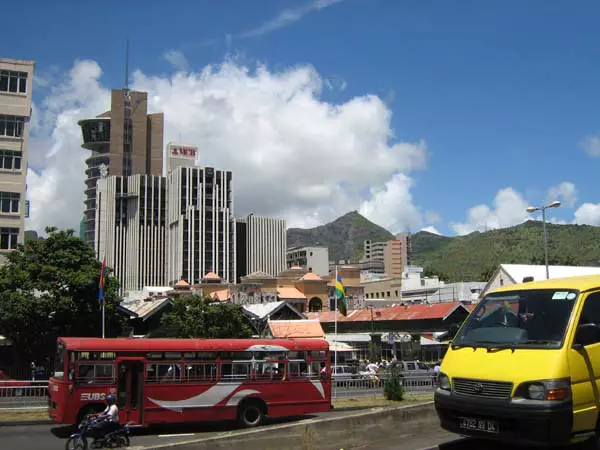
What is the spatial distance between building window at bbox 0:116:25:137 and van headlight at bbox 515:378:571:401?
157 ft

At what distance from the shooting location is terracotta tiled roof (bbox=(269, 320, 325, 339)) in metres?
43.2

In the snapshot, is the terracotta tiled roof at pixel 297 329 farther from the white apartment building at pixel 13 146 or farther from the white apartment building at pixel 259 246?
the white apartment building at pixel 259 246

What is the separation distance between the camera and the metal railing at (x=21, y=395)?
2298cm

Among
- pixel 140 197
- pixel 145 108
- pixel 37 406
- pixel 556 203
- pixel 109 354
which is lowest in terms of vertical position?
pixel 37 406

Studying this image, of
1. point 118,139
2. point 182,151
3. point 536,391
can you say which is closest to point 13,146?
point 536,391

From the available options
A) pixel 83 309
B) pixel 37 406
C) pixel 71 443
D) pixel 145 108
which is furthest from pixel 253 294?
pixel 145 108

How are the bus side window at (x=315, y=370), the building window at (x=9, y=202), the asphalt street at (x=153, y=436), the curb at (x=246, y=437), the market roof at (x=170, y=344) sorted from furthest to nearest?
the building window at (x=9, y=202) → the bus side window at (x=315, y=370) → the market roof at (x=170, y=344) → the asphalt street at (x=153, y=436) → the curb at (x=246, y=437)

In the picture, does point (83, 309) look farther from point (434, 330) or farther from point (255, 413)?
point (434, 330)

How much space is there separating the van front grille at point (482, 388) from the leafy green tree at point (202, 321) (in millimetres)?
37117

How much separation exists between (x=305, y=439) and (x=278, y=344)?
11.3 meters

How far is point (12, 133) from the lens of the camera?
47.8 meters

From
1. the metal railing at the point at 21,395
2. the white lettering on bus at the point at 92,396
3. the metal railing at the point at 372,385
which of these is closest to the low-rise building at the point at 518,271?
the metal railing at the point at 372,385

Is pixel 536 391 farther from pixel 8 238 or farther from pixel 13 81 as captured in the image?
pixel 13 81

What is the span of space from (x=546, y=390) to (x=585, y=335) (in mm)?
874
